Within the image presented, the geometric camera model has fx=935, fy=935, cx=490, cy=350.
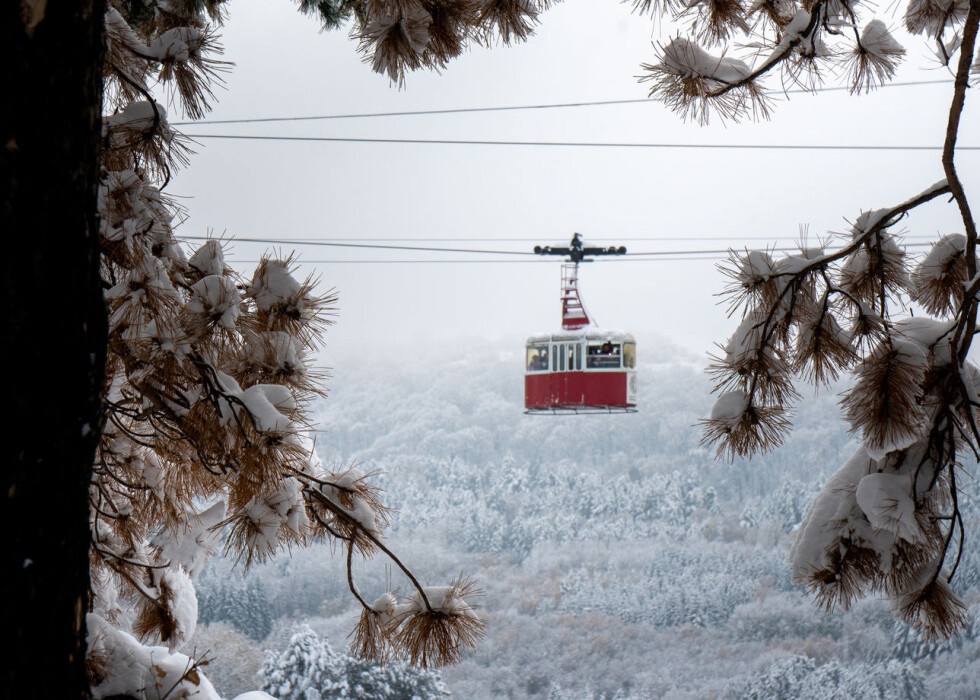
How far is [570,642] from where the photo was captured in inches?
158

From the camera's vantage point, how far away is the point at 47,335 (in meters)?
0.52

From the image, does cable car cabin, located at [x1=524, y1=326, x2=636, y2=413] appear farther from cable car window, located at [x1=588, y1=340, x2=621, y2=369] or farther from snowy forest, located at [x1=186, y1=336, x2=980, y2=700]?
snowy forest, located at [x1=186, y1=336, x2=980, y2=700]

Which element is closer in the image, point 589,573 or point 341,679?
point 341,679

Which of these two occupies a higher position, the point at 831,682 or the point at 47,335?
the point at 47,335

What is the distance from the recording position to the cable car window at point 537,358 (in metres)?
3.98

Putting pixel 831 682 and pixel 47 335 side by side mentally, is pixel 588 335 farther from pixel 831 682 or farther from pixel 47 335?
pixel 47 335

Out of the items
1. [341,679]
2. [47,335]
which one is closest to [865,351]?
[47,335]

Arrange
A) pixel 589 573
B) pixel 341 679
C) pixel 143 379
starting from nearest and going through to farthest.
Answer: pixel 143 379, pixel 341 679, pixel 589 573

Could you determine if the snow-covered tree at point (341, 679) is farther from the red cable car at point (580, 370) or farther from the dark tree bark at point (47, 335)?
the dark tree bark at point (47, 335)

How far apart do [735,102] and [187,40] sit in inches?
30.8

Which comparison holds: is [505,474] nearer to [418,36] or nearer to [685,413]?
[685,413]

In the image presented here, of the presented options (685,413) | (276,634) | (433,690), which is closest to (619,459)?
(685,413)

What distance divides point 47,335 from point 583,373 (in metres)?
3.41

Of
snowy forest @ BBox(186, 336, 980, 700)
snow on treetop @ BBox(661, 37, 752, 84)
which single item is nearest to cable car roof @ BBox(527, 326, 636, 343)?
snowy forest @ BBox(186, 336, 980, 700)
